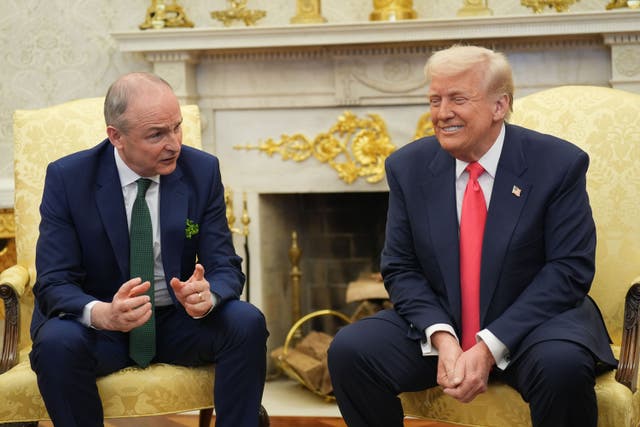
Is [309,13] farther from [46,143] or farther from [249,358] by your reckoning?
[249,358]

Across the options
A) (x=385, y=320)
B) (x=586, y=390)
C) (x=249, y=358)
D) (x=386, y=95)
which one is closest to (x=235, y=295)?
(x=249, y=358)

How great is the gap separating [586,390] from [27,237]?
1707 mm

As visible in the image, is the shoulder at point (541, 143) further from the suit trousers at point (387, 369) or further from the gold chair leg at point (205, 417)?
the gold chair leg at point (205, 417)

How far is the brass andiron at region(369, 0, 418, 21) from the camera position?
154 inches

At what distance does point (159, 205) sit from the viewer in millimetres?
2664

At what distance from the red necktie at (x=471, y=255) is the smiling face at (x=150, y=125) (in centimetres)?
75

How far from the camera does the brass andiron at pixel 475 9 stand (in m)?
3.82

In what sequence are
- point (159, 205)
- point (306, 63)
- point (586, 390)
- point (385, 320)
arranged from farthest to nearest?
point (306, 63)
point (159, 205)
point (385, 320)
point (586, 390)

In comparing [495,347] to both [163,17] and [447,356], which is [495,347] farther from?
[163,17]

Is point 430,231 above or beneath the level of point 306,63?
beneath

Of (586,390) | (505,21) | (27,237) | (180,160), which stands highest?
(505,21)

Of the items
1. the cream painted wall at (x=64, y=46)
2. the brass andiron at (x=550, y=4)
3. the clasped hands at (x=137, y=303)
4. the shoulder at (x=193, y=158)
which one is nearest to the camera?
the clasped hands at (x=137, y=303)

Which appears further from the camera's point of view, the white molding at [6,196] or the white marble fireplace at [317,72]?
the white molding at [6,196]

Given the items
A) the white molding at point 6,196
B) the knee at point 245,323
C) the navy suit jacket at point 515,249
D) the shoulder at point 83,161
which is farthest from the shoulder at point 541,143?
the white molding at point 6,196
